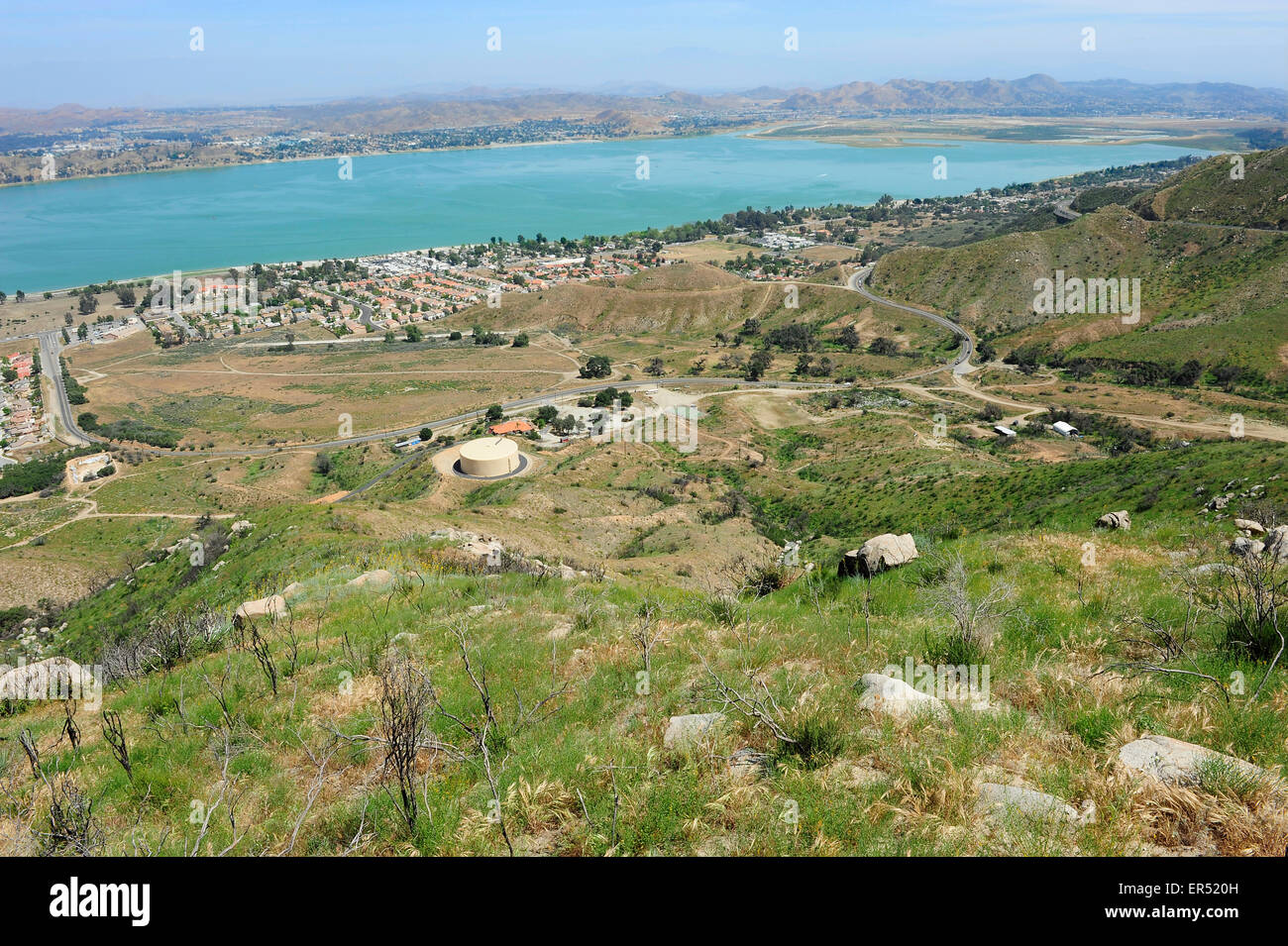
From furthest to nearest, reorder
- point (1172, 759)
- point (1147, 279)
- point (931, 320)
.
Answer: point (931, 320), point (1147, 279), point (1172, 759)

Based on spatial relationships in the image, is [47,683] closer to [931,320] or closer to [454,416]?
[454,416]

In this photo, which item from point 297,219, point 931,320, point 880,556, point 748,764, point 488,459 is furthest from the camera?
point 297,219

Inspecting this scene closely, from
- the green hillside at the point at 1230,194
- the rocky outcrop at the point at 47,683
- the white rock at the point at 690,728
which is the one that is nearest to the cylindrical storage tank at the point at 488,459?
the rocky outcrop at the point at 47,683

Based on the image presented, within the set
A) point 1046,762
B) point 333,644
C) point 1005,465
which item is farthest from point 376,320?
point 1046,762

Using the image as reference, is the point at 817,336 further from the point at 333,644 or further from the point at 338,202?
the point at 338,202

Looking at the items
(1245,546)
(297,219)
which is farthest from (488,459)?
(297,219)

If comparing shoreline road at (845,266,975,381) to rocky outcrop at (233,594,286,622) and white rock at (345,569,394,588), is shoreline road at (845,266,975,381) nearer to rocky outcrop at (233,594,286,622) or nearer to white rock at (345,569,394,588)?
white rock at (345,569,394,588)

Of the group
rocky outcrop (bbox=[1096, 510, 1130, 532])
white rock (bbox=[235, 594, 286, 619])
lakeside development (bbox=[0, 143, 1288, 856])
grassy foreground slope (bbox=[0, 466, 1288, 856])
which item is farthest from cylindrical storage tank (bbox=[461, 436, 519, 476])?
rocky outcrop (bbox=[1096, 510, 1130, 532])

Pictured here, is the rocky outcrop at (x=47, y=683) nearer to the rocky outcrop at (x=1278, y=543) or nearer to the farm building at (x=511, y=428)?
the rocky outcrop at (x=1278, y=543)
